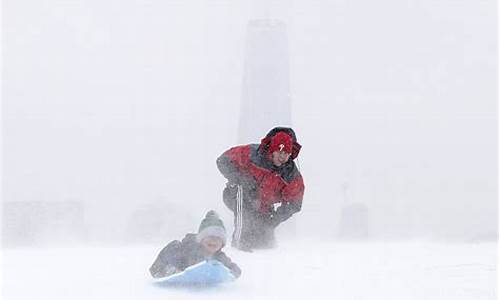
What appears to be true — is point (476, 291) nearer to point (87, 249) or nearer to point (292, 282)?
point (292, 282)

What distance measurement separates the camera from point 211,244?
4.56 metres

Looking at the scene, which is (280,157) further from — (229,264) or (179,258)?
(179,258)

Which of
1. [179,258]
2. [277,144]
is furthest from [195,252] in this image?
[277,144]

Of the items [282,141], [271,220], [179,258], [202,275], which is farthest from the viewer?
[271,220]

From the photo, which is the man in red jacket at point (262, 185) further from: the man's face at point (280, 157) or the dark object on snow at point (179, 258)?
the dark object on snow at point (179, 258)

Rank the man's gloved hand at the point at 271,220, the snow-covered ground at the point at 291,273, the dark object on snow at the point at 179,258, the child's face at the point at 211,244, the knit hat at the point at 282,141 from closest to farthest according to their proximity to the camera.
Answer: the snow-covered ground at the point at 291,273 → the dark object on snow at the point at 179,258 → the child's face at the point at 211,244 → the knit hat at the point at 282,141 → the man's gloved hand at the point at 271,220

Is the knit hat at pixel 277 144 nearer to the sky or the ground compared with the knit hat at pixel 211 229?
nearer to the sky

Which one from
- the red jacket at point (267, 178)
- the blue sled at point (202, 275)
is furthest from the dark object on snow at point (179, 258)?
the red jacket at point (267, 178)

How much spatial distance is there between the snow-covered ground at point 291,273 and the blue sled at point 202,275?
0.20 feet

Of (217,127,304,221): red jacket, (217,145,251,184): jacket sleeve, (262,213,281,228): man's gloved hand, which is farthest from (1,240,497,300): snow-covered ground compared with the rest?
(217,145,251,184): jacket sleeve

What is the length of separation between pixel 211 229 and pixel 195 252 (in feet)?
0.53

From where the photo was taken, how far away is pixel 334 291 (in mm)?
4328

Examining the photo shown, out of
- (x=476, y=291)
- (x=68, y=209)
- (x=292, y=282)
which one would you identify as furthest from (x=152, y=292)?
(x=68, y=209)

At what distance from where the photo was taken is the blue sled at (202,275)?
13.9ft
